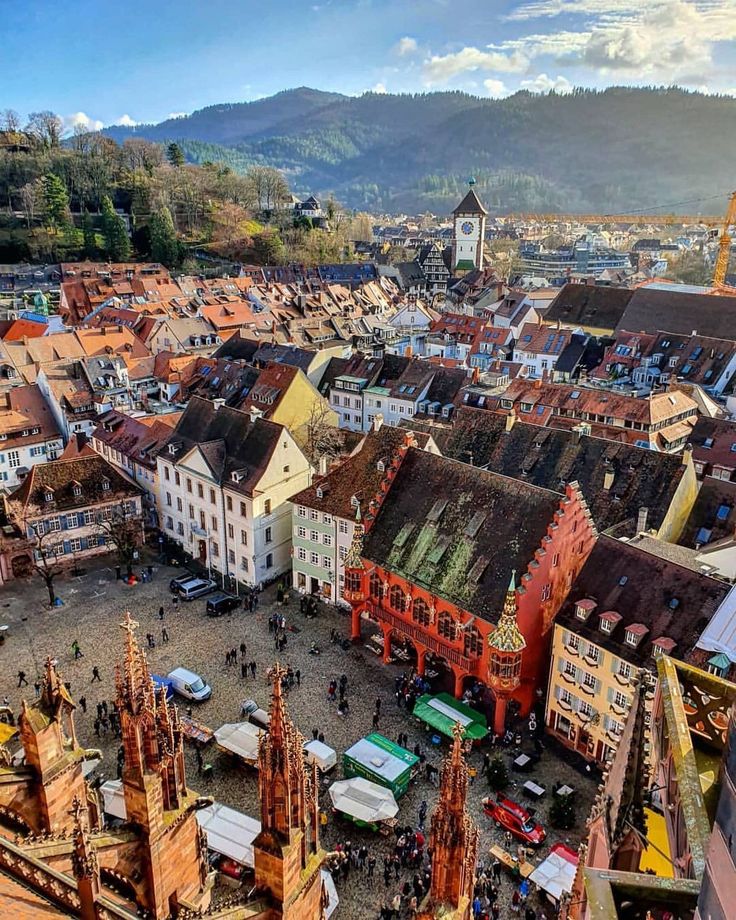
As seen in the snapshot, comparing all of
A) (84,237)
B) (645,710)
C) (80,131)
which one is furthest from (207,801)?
(80,131)

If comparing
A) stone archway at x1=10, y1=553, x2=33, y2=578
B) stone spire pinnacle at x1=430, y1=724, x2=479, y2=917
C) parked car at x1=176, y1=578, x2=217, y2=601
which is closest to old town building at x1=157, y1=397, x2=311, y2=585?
parked car at x1=176, y1=578, x2=217, y2=601

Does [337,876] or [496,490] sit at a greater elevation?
[496,490]

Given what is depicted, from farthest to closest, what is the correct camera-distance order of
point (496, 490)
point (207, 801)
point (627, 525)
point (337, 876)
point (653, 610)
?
1. point (627, 525)
2. point (496, 490)
3. point (653, 610)
4. point (337, 876)
5. point (207, 801)

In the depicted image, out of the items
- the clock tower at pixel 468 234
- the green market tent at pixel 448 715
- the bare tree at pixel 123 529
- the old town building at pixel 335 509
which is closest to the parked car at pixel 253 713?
the green market tent at pixel 448 715

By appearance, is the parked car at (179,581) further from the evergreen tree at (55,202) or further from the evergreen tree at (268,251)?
the evergreen tree at (268,251)

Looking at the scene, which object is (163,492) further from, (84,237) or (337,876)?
(84,237)

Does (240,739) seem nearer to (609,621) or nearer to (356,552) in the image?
(356,552)
